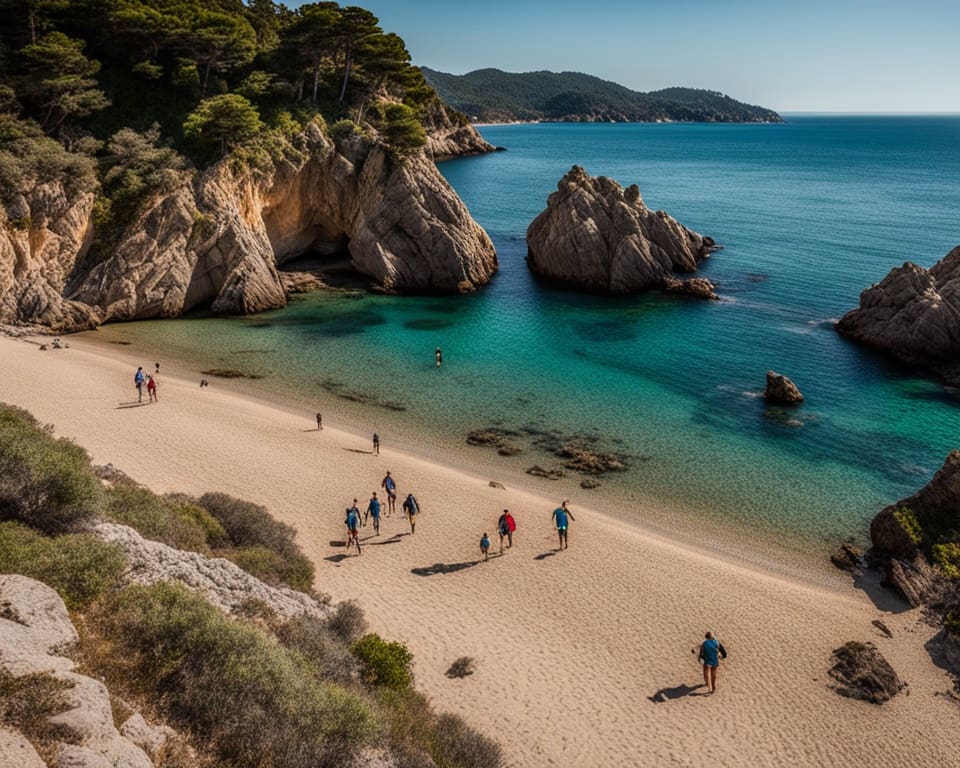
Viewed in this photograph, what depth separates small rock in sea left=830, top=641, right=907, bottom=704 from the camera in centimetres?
1460

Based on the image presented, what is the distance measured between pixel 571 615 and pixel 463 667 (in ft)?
12.0

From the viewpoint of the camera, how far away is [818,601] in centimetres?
1841

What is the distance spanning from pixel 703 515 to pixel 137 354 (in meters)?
29.4

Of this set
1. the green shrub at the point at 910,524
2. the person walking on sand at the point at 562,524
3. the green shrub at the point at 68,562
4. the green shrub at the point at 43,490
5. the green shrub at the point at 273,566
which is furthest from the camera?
the green shrub at the point at 910,524

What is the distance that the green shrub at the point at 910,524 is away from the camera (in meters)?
20.1

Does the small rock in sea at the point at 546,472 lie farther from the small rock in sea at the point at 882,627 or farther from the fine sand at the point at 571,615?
the small rock in sea at the point at 882,627

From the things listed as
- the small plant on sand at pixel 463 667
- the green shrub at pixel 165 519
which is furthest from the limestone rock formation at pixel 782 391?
the green shrub at pixel 165 519

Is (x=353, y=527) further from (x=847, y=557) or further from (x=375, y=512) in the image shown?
(x=847, y=557)

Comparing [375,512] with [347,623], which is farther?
[375,512]

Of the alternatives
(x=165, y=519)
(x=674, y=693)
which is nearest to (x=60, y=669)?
(x=165, y=519)

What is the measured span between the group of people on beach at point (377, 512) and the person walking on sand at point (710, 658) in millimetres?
9245

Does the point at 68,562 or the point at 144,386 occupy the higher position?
the point at 68,562

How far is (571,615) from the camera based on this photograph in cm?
1666

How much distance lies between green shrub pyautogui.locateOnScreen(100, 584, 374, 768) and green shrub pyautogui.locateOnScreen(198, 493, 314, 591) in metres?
4.78
